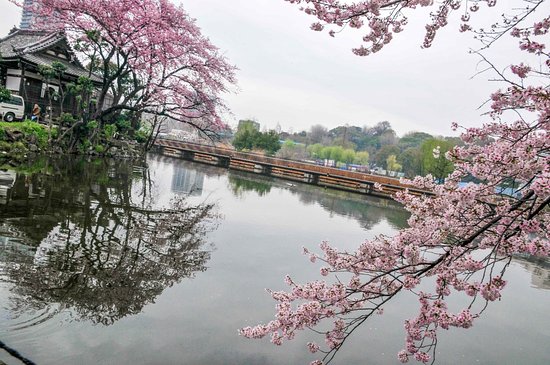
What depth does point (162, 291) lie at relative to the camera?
5980 mm

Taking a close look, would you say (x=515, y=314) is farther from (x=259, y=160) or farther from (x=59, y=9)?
(x=259, y=160)

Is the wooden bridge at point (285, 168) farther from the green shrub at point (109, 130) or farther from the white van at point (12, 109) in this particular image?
the white van at point (12, 109)

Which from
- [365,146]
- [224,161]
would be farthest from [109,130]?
[365,146]

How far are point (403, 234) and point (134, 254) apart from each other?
533 centimetres

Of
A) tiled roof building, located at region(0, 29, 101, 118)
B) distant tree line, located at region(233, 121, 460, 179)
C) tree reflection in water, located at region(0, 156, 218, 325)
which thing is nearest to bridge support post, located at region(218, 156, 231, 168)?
distant tree line, located at region(233, 121, 460, 179)

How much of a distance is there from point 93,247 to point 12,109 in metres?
19.1

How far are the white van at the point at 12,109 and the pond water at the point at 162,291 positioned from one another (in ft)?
37.7

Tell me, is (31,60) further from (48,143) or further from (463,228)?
(463,228)

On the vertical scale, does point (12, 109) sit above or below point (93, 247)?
above

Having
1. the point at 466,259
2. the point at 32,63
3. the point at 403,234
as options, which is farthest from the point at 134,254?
the point at 32,63

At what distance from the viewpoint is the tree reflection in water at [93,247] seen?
5.20m

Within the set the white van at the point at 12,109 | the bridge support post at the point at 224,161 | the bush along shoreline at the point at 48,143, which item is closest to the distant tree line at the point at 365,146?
the bridge support post at the point at 224,161

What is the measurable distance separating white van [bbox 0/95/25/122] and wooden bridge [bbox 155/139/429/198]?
22.6m

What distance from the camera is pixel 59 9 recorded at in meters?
19.8
